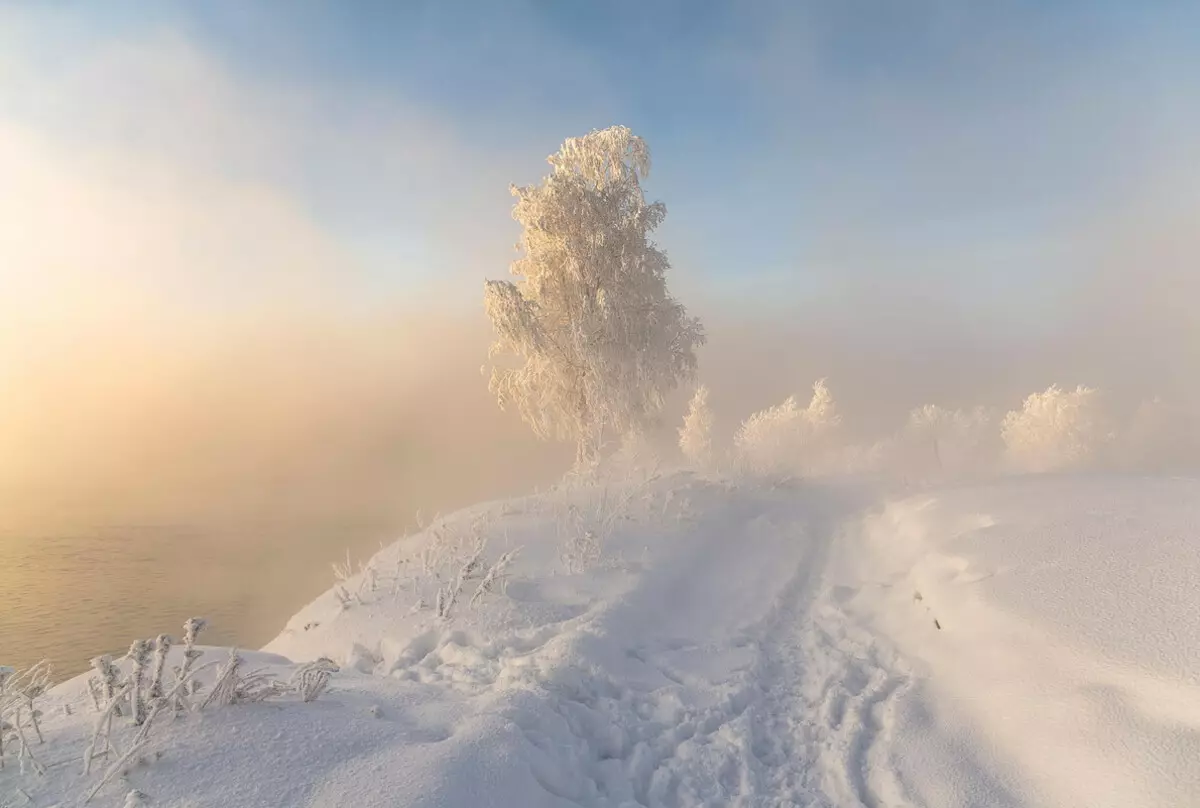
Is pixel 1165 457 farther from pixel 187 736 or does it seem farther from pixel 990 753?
pixel 187 736

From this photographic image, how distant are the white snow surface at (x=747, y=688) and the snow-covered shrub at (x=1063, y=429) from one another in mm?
28303

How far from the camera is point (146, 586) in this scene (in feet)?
58.3

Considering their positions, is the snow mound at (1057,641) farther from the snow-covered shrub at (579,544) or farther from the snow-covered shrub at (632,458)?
the snow-covered shrub at (632,458)

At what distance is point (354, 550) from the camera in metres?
24.9

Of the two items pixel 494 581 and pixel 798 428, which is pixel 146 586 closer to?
pixel 494 581

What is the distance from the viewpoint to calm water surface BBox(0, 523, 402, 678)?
12.6 meters

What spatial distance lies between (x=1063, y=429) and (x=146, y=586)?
4099 cm

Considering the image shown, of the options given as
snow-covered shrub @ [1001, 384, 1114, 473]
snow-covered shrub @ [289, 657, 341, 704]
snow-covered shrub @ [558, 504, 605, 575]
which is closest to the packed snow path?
snow-covered shrub @ [558, 504, 605, 575]

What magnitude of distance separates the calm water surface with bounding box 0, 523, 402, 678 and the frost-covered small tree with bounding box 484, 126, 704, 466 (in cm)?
620

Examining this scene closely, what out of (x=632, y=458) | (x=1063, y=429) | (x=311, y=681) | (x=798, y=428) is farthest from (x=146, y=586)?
(x=1063, y=429)

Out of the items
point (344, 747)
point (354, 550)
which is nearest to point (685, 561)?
point (344, 747)

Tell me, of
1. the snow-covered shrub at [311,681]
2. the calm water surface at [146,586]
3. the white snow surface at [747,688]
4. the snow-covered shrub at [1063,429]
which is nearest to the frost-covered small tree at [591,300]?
the calm water surface at [146,586]

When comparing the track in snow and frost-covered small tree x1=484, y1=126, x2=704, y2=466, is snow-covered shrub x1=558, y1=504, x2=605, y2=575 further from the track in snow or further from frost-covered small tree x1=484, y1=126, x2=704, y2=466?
frost-covered small tree x1=484, y1=126, x2=704, y2=466

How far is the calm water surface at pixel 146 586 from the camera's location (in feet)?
41.3
